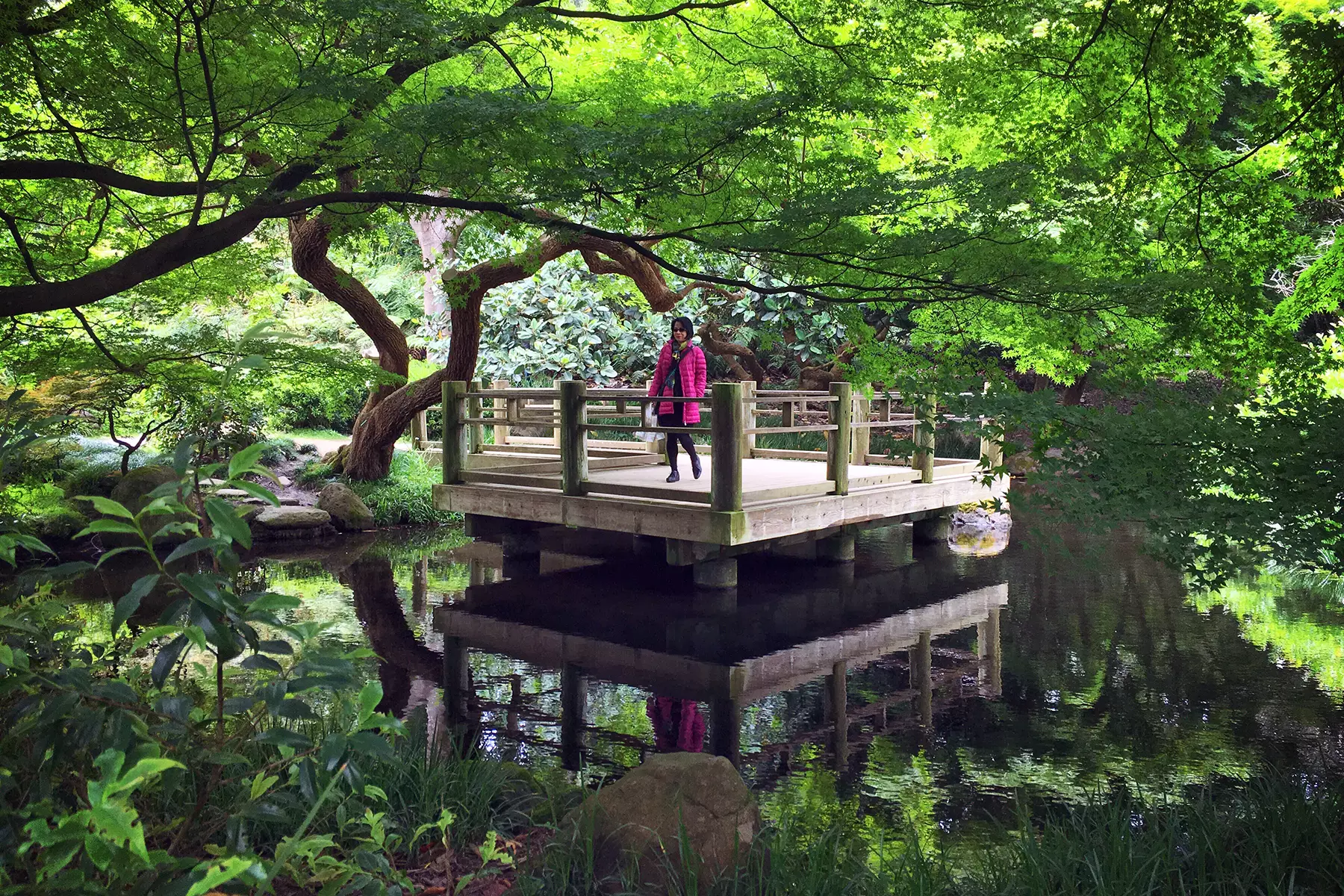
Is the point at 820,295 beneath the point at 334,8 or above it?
beneath

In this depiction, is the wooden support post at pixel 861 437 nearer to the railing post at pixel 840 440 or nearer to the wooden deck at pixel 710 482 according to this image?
the wooden deck at pixel 710 482

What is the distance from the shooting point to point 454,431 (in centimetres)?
1045

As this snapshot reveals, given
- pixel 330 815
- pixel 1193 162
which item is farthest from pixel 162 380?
pixel 1193 162

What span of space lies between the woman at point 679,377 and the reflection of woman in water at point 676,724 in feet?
10.1

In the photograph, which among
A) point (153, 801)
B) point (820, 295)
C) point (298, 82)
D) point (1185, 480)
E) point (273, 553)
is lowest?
point (273, 553)

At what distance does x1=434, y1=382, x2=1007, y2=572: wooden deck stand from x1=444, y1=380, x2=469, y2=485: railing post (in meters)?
0.01

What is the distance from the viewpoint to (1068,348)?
243 inches

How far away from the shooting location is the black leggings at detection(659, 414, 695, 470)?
9047mm

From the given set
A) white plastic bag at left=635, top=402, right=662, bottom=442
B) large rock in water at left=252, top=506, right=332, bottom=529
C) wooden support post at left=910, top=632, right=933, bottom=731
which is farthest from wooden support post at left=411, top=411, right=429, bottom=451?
wooden support post at left=910, top=632, right=933, bottom=731

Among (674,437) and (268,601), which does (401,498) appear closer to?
(674,437)

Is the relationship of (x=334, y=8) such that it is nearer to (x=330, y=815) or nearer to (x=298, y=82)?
(x=298, y=82)

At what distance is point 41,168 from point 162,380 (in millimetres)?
2478

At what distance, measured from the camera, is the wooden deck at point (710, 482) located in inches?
336

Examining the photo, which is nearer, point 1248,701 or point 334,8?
point 334,8
